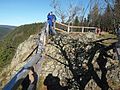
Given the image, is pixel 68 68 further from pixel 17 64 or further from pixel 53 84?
pixel 17 64

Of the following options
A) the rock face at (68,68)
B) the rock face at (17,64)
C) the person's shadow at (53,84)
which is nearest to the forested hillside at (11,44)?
the rock face at (17,64)

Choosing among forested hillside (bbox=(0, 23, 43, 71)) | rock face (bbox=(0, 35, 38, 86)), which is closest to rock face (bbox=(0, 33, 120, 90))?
rock face (bbox=(0, 35, 38, 86))

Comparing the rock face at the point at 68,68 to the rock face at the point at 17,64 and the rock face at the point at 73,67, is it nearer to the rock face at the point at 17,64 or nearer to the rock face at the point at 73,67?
the rock face at the point at 73,67

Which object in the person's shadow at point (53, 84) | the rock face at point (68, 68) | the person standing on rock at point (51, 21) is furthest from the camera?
the person standing on rock at point (51, 21)

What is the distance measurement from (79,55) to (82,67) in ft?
4.51

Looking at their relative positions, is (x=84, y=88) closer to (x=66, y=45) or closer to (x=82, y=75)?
(x=82, y=75)

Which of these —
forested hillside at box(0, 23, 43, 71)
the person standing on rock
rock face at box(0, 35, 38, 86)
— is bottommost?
forested hillside at box(0, 23, 43, 71)

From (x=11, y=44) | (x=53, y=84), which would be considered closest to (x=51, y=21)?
(x=53, y=84)

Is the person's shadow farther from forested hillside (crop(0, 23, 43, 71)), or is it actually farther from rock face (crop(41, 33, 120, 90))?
forested hillside (crop(0, 23, 43, 71))

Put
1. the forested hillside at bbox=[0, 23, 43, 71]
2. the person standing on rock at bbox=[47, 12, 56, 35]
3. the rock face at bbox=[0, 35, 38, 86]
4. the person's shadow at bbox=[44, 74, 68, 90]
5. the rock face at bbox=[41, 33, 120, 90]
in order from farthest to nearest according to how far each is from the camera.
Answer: the forested hillside at bbox=[0, 23, 43, 71]
the person standing on rock at bbox=[47, 12, 56, 35]
the rock face at bbox=[0, 35, 38, 86]
the person's shadow at bbox=[44, 74, 68, 90]
the rock face at bbox=[41, 33, 120, 90]

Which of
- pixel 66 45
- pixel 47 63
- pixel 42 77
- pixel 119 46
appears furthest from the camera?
pixel 66 45

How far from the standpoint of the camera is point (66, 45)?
14.3 meters

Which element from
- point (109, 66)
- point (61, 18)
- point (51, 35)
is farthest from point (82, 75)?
point (61, 18)

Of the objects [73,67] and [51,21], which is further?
[51,21]
